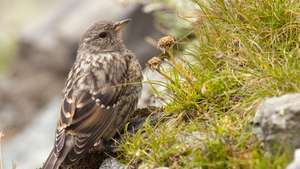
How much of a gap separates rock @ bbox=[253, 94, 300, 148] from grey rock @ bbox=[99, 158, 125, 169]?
1626mm

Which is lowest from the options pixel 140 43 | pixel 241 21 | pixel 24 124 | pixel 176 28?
pixel 24 124

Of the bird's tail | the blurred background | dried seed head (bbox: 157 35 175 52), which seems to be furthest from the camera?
the blurred background

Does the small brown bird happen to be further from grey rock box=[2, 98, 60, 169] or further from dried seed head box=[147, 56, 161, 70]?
Result: grey rock box=[2, 98, 60, 169]

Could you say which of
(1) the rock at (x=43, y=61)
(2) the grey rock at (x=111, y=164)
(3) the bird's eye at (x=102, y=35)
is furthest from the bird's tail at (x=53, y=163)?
(1) the rock at (x=43, y=61)

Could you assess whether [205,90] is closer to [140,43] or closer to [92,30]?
[92,30]

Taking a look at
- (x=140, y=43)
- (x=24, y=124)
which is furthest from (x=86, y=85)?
(x=24, y=124)

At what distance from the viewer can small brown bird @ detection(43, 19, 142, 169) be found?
25.0 ft

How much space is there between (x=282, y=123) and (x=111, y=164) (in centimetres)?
198

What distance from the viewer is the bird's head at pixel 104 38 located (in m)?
9.32

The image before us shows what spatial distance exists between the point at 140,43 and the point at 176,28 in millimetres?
4268

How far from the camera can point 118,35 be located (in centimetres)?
943

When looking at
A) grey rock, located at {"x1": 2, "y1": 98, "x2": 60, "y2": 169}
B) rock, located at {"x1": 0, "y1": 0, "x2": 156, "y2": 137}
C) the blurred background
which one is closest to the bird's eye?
grey rock, located at {"x1": 2, "y1": 98, "x2": 60, "y2": 169}

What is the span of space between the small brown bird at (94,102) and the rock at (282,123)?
2199 mm

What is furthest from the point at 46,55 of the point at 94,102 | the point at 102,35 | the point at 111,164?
the point at 111,164
